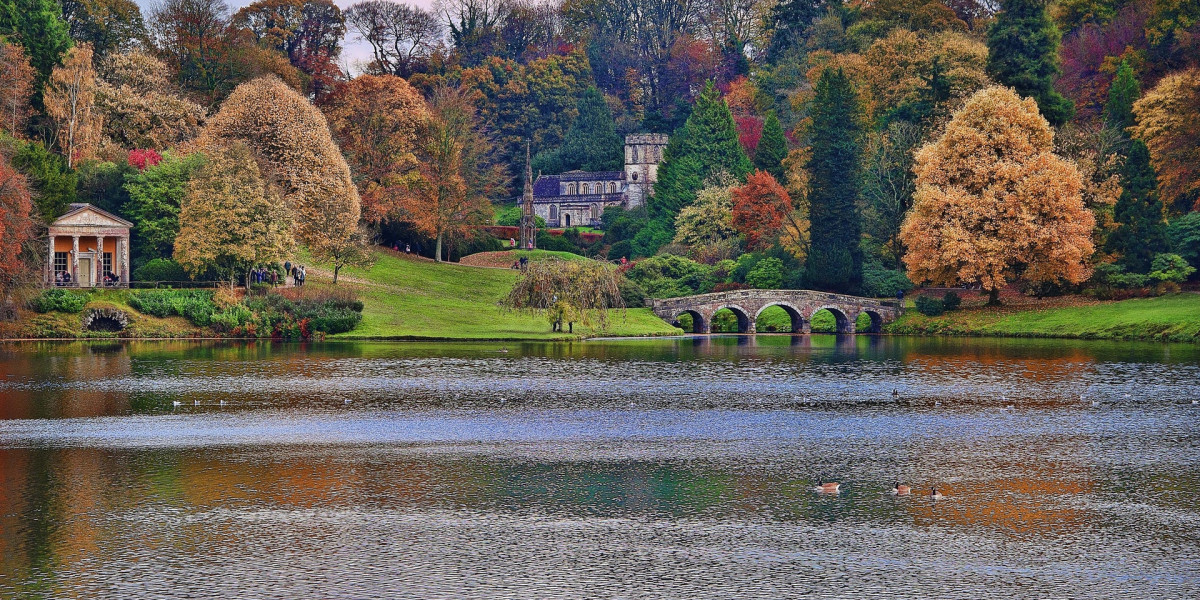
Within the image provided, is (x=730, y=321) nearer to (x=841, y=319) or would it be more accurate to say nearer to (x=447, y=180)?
(x=841, y=319)

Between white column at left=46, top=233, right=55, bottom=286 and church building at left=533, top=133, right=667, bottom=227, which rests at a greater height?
church building at left=533, top=133, right=667, bottom=227

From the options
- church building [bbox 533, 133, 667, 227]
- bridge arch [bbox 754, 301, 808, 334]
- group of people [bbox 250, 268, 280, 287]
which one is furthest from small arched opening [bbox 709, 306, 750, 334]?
church building [bbox 533, 133, 667, 227]

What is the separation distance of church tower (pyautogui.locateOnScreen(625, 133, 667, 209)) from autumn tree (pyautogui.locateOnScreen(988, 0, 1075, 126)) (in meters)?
64.0

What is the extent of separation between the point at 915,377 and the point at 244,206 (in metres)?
47.5

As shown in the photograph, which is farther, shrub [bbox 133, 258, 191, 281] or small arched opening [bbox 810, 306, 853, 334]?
small arched opening [bbox 810, 306, 853, 334]

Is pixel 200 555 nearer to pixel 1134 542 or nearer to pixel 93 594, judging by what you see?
pixel 93 594

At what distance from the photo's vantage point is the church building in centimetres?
16625

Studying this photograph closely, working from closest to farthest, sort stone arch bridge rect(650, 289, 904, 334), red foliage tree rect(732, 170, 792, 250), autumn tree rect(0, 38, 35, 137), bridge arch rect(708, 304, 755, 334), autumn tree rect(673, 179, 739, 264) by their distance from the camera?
autumn tree rect(0, 38, 35, 137) → stone arch bridge rect(650, 289, 904, 334) → bridge arch rect(708, 304, 755, 334) → red foliage tree rect(732, 170, 792, 250) → autumn tree rect(673, 179, 739, 264)

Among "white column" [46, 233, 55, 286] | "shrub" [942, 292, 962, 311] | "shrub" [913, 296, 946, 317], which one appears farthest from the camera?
"shrub" [913, 296, 946, 317]

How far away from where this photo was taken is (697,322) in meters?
106

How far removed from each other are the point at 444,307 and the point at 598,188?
75022 millimetres

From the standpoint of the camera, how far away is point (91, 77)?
9688 centimetres

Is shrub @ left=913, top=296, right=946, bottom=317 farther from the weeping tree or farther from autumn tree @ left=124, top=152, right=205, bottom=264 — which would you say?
autumn tree @ left=124, top=152, right=205, bottom=264

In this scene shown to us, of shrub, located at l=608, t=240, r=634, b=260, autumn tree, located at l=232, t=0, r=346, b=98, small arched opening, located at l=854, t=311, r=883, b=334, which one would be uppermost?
autumn tree, located at l=232, t=0, r=346, b=98
